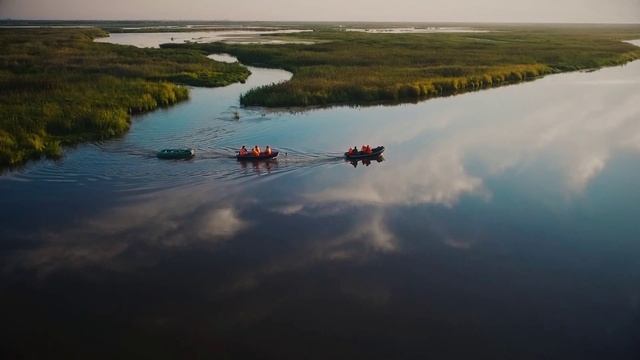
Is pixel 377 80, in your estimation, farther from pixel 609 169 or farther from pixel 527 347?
pixel 527 347

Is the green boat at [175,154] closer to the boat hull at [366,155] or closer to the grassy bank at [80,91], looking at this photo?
the grassy bank at [80,91]

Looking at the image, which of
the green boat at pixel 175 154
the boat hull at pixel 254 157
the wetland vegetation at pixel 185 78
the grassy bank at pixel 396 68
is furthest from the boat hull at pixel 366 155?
the grassy bank at pixel 396 68

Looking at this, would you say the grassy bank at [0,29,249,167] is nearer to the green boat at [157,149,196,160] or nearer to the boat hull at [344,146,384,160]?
the green boat at [157,149,196,160]

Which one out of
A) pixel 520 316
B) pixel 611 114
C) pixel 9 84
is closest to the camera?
pixel 520 316

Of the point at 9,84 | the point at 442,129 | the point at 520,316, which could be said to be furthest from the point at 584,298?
the point at 9,84

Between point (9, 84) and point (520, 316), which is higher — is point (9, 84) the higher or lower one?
the higher one

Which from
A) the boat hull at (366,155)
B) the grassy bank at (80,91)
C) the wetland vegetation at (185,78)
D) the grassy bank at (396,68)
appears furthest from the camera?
the grassy bank at (396,68)

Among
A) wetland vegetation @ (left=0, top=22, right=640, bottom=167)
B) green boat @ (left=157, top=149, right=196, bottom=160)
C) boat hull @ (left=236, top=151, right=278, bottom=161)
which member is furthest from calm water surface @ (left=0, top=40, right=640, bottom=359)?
wetland vegetation @ (left=0, top=22, right=640, bottom=167)
